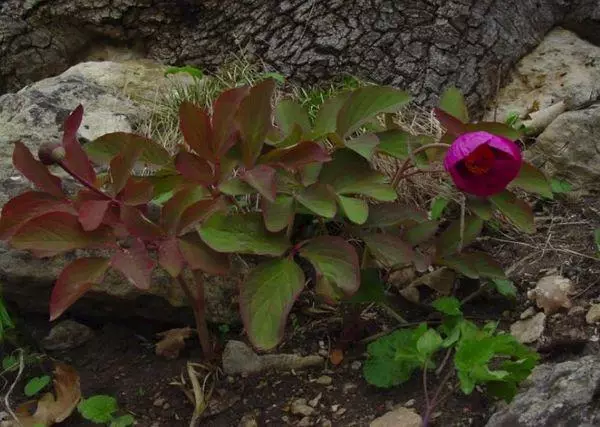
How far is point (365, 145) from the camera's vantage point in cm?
173

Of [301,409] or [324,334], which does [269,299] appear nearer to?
[301,409]

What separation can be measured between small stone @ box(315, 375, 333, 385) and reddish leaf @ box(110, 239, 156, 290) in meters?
0.52

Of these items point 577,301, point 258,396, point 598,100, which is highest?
point 598,100

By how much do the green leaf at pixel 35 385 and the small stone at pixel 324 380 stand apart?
624 millimetres

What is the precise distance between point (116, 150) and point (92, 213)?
0.27 meters

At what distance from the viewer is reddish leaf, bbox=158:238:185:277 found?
156 cm

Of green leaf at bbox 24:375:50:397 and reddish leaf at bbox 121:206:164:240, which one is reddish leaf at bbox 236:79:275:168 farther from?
green leaf at bbox 24:375:50:397

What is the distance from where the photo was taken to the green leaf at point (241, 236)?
160cm

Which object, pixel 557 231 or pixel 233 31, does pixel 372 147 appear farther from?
pixel 233 31

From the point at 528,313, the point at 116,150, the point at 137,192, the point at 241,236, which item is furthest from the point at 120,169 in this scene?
the point at 528,313

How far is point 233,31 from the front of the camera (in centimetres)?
292

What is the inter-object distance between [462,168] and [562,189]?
892 millimetres

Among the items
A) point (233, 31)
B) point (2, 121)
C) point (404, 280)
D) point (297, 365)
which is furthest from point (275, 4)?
point (297, 365)

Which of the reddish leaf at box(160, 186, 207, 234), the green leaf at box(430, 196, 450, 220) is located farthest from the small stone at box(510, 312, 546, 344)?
the reddish leaf at box(160, 186, 207, 234)
